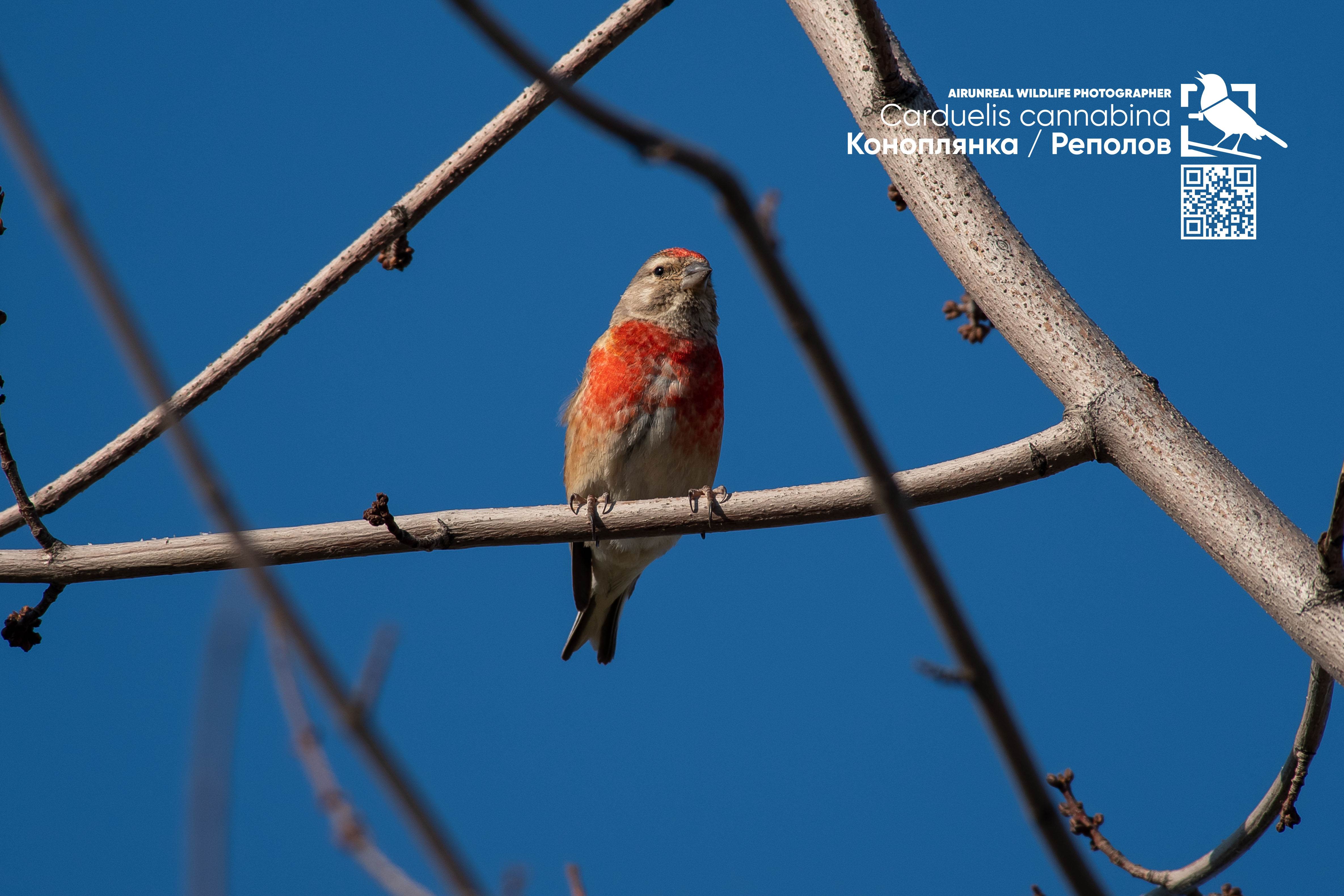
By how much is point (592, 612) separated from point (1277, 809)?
468 centimetres

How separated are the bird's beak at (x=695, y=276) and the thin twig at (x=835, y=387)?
6.13 meters

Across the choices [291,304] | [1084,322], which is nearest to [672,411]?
[291,304]

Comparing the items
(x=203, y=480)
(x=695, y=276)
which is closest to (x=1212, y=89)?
(x=695, y=276)

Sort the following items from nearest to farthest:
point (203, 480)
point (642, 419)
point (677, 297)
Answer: point (203, 480)
point (642, 419)
point (677, 297)

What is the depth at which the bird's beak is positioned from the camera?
724 centimetres

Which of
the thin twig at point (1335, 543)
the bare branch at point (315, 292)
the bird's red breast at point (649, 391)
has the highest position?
the bird's red breast at point (649, 391)

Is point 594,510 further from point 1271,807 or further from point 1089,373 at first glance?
point 1271,807

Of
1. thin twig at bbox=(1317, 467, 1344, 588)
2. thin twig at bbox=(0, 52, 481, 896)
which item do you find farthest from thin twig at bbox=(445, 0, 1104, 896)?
thin twig at bbox=(1317, 467, 1344, 588)

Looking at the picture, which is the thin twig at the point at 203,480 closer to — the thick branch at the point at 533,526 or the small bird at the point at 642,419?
the thick branch at the point at 533,526

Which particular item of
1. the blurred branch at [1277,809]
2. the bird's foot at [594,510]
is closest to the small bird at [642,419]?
the bird's foot at [594,510]

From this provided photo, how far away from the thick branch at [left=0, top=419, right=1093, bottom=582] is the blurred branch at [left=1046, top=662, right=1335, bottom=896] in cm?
97

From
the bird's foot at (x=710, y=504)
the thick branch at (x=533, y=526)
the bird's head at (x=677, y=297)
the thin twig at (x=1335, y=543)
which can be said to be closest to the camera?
the thin twig at (x=1335, y=543)

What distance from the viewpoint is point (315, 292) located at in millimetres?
4008

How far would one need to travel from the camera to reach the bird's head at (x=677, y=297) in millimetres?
7145
